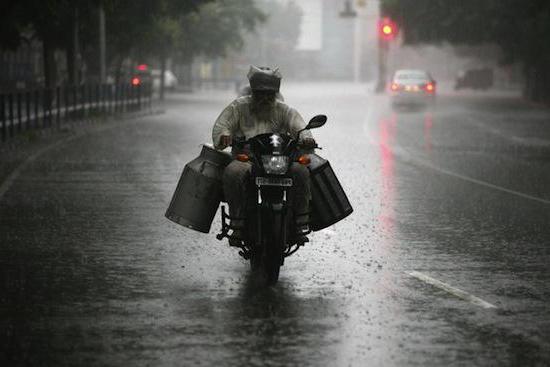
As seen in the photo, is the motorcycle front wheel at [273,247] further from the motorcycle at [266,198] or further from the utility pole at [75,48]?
the utility pole at [75,48]

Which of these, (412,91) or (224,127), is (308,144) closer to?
(224,127)

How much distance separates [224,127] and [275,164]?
0.86 metres

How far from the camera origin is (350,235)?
1286 centimetres

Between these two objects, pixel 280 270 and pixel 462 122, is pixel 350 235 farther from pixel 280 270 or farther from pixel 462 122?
pixel 462 122

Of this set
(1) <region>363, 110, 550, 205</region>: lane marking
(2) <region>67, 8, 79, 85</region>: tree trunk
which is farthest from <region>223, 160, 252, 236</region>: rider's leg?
(2) <region>67, 8, 79, 85</region>: tree trunk

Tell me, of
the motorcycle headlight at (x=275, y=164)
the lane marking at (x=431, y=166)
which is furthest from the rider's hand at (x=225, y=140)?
the lane marking at (x=431, y=166)

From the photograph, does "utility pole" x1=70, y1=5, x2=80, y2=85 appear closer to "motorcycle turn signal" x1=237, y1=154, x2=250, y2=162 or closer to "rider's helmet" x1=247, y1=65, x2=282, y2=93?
"rider's helmet" x1=247, y1=65, x2=282, y2=93

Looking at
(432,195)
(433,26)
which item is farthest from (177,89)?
(432,195)

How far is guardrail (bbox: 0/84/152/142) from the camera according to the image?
91.3ft

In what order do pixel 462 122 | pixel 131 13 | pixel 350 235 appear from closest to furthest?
pixel 350 235, pixel 462 122, pixel 131 13

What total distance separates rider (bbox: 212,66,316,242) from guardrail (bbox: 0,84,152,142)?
1661 cm

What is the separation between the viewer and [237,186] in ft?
32.8

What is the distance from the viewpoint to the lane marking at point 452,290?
29.7ft

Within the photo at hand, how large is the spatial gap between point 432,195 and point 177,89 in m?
70.2
